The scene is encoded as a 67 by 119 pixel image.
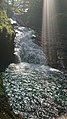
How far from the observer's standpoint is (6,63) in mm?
20141

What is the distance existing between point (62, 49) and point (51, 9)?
71.9 ft

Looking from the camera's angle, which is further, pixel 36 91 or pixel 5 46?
pixel 5 46

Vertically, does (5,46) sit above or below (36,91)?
above

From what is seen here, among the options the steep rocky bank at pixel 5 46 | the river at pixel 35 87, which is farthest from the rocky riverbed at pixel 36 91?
the steep rocky bank at pixel 5 46

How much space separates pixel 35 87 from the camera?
16.7 m

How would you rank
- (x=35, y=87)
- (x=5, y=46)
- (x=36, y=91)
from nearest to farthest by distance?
(x=36, y=91) → (x=35, y=87) → (x=5, y=46)

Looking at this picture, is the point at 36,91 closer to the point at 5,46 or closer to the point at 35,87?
the point at 35,87

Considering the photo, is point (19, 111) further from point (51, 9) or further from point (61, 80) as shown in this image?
point (51, 9)

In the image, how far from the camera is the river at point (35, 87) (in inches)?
551

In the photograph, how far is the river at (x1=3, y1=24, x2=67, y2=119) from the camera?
1401 cm

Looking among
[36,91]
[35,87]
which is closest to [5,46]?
[35,87]

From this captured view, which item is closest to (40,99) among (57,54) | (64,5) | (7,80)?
(7,80)

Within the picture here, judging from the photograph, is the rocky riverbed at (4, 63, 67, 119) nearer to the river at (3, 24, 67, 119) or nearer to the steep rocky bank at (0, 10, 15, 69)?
the river at (3, 24, 67, 119)

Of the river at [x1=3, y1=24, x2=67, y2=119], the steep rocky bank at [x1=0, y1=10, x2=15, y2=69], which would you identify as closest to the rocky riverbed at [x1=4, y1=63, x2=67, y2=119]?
the river at [x1=3, y1=24, x2=67, y2=119]
